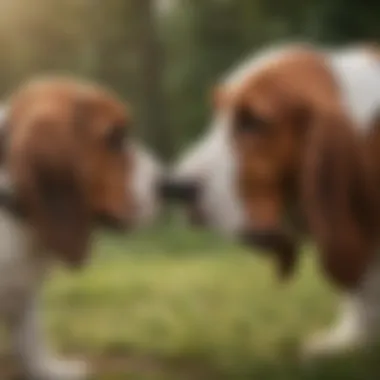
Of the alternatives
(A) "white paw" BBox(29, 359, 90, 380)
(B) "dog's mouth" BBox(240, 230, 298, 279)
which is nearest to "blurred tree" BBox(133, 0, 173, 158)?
(B) "dog's mouth" BBox(240, 230, 298, 279)

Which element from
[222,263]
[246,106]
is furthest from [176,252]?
[246,106]

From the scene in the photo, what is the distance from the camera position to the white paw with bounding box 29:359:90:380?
105 cm

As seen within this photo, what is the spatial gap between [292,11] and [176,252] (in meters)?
0.26

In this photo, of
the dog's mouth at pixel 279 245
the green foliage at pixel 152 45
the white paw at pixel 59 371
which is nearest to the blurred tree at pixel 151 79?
the green foliage at pixel 152 45

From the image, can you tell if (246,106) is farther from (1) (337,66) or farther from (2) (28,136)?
(2) (28,136)

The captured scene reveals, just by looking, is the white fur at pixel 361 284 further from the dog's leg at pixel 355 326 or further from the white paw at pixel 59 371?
the white paw at pixel 59 371

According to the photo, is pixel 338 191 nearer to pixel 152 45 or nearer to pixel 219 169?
pixel 219 169

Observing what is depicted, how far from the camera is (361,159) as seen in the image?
1.05 meters

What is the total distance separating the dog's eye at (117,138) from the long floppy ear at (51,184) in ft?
0.12

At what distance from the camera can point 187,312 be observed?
1080 millimetres

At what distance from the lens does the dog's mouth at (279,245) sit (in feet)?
3.44

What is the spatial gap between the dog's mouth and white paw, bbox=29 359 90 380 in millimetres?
192

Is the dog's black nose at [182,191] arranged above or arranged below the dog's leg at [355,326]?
above

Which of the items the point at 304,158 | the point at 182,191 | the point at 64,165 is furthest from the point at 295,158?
the point at 64,165
